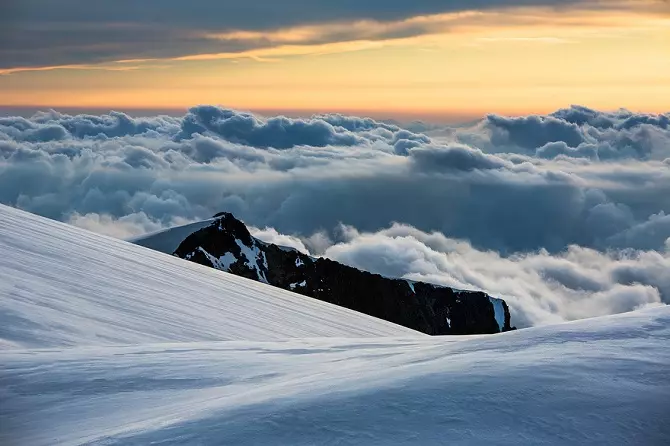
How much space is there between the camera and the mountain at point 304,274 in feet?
518

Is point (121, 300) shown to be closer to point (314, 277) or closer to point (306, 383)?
point (306, 383)

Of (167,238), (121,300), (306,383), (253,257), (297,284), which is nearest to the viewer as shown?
(306,383)

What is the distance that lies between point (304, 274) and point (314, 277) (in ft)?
9.72

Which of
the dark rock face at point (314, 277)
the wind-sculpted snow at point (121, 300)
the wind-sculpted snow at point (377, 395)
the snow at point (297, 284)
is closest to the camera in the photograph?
the wind-sculpted snow at point (377, 395)

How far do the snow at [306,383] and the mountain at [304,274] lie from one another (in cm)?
13359

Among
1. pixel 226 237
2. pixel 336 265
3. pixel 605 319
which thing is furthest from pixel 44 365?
pixel 336 265

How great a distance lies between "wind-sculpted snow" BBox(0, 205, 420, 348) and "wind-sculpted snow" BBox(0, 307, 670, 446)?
7.81 ft

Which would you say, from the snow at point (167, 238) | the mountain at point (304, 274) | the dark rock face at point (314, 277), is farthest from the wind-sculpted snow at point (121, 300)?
the dark rock face at point (314, 277)

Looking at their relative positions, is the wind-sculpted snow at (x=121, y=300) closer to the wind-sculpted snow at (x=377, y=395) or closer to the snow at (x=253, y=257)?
the wind-sculpted snow at (x=377, y=395)

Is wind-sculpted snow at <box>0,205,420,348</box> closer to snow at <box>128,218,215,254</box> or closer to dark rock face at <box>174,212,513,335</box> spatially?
snow at <box>128,218,215,254</box>

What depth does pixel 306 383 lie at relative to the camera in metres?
7.90

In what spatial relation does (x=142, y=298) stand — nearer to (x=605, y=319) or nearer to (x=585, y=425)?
(x=605, y=319)

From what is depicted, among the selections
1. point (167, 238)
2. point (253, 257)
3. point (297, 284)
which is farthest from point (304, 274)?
point (167, 238)

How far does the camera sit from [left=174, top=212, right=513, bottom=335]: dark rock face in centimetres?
16175
